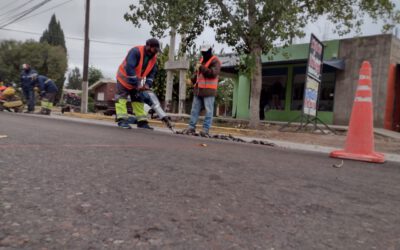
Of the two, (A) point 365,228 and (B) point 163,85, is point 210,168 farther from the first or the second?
(B) point 163,85

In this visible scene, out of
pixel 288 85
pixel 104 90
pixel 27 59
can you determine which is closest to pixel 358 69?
pixel 288 85

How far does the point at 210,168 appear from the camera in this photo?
295 cm

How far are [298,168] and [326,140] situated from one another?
5.21 meters

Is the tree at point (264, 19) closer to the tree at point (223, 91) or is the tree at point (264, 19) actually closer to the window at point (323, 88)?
the window at point (323, 88)

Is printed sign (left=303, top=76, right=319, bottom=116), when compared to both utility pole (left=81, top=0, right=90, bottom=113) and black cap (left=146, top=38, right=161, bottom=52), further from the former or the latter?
utility pole (left=81, top=0, right=90, bottom=113)

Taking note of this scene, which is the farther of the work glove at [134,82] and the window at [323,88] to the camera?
the window at [323,88]

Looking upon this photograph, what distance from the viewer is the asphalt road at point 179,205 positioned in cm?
137

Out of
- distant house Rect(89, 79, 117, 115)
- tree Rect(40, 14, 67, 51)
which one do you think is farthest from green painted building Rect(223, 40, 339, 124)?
tree Rect(40, 14, 67, 51)

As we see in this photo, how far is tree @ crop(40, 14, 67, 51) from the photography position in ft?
257

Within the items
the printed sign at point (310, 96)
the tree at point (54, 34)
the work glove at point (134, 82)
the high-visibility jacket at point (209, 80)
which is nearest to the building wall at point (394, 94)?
the printed sign at point (310, 96)

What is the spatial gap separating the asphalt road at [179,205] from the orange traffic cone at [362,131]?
69.3 inches

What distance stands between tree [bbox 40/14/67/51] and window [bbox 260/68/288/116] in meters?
71.4

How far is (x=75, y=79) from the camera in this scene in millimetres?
98125

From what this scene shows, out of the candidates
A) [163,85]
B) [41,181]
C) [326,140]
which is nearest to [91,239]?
[41,181]
